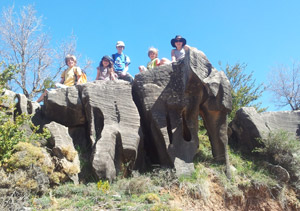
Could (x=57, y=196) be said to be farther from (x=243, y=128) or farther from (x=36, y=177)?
(x=243, y=128)

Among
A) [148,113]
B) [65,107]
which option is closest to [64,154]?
[65,107]

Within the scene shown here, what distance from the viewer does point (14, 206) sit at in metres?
5.43

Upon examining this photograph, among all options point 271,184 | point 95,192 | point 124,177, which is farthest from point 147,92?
point 271,184

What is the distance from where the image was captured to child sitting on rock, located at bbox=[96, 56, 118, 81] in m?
8.71

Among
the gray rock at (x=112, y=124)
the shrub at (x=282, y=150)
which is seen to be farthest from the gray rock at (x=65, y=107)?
the shrub at (x=282, y=150)

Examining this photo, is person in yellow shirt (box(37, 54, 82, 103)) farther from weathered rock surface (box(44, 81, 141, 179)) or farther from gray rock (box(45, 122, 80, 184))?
gray rock (box(45, 122, 80, 184))

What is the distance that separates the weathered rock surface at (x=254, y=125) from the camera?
9250 millimetres

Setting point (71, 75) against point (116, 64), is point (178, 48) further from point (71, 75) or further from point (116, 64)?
point (71, 75)

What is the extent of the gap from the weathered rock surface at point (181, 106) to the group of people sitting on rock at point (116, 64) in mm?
741

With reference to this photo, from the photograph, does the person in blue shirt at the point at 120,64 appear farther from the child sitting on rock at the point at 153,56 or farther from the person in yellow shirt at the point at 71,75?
the person in yellow shirt at the point at 71,75

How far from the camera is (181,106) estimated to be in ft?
26.3

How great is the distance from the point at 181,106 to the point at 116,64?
2.43 meters

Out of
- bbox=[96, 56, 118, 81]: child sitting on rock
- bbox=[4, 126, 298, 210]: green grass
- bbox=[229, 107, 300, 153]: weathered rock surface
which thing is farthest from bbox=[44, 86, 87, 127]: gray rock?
bbox=[229, 107, 300, 153]: weathered rock surface

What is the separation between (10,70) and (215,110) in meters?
4.71
